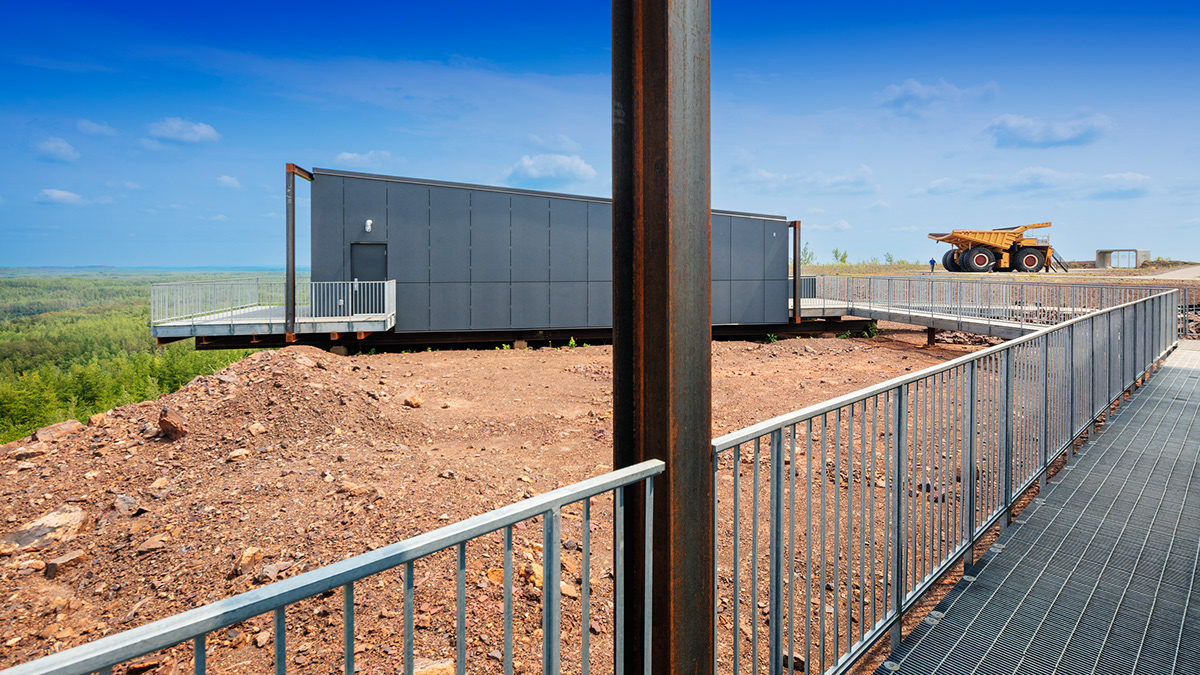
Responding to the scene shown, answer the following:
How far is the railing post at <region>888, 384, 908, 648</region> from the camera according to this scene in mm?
2746

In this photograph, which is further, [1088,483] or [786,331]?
[786,331]

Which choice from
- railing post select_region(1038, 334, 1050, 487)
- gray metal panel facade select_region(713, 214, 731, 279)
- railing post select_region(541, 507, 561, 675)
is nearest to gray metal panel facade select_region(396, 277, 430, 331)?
gray metal panel facade select_region(713, 214, 731, 279)

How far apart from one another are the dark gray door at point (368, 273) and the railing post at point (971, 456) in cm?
1479

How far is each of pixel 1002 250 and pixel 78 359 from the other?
6234 centimetres

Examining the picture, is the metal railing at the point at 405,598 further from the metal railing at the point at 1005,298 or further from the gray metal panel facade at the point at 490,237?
the metal railing at the point at 1005,298

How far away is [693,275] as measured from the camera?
1874 millimetres

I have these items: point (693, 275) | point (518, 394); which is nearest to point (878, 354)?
point (518, 394)

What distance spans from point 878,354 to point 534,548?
1366 cm

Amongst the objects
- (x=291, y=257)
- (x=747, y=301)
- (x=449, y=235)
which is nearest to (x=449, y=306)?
(x=449, y=235)

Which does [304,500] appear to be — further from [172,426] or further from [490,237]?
[490,237]

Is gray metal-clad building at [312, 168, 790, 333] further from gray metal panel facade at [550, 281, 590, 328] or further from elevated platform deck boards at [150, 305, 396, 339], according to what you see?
elevated platform deck boards at [150, 305, 396, 339]

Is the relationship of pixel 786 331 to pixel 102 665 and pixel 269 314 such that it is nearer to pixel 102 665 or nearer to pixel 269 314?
pixel 269 314

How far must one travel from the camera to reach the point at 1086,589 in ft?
10.4

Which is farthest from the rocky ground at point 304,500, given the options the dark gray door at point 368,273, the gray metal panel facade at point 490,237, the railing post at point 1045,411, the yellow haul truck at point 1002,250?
the yellow haul truck at point 1002,250
